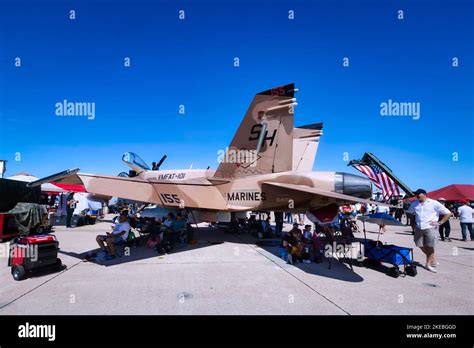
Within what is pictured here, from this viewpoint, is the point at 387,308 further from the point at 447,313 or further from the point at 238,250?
the point at 238,250

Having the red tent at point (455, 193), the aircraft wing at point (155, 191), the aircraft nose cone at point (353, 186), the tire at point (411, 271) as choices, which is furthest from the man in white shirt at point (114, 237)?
the red tent at point (455, 193)

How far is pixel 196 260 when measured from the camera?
24.2 feet

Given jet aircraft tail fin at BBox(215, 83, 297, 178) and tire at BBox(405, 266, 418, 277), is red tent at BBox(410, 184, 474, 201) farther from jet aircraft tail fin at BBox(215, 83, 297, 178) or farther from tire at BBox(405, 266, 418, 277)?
tire at BBox(405, 266, 418, 277)

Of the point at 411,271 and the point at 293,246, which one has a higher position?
the point at 293,246

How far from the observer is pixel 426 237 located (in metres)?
6.62

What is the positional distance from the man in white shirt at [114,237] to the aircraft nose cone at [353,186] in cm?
703

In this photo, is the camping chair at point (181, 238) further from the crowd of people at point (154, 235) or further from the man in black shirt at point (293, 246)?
the man in black shirt at point (293, 246)

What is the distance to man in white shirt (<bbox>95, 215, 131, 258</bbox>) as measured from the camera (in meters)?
7.25

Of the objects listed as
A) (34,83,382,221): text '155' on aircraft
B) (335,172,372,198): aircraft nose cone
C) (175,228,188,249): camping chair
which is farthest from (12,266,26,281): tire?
(335,172,372,198): aircraft nose cone

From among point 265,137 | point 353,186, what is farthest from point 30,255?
point 353,186

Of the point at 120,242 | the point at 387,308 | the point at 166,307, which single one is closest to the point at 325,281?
the point at 387,308

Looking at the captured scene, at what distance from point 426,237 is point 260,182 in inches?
203

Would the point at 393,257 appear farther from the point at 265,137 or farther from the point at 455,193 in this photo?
the point at 455,193
